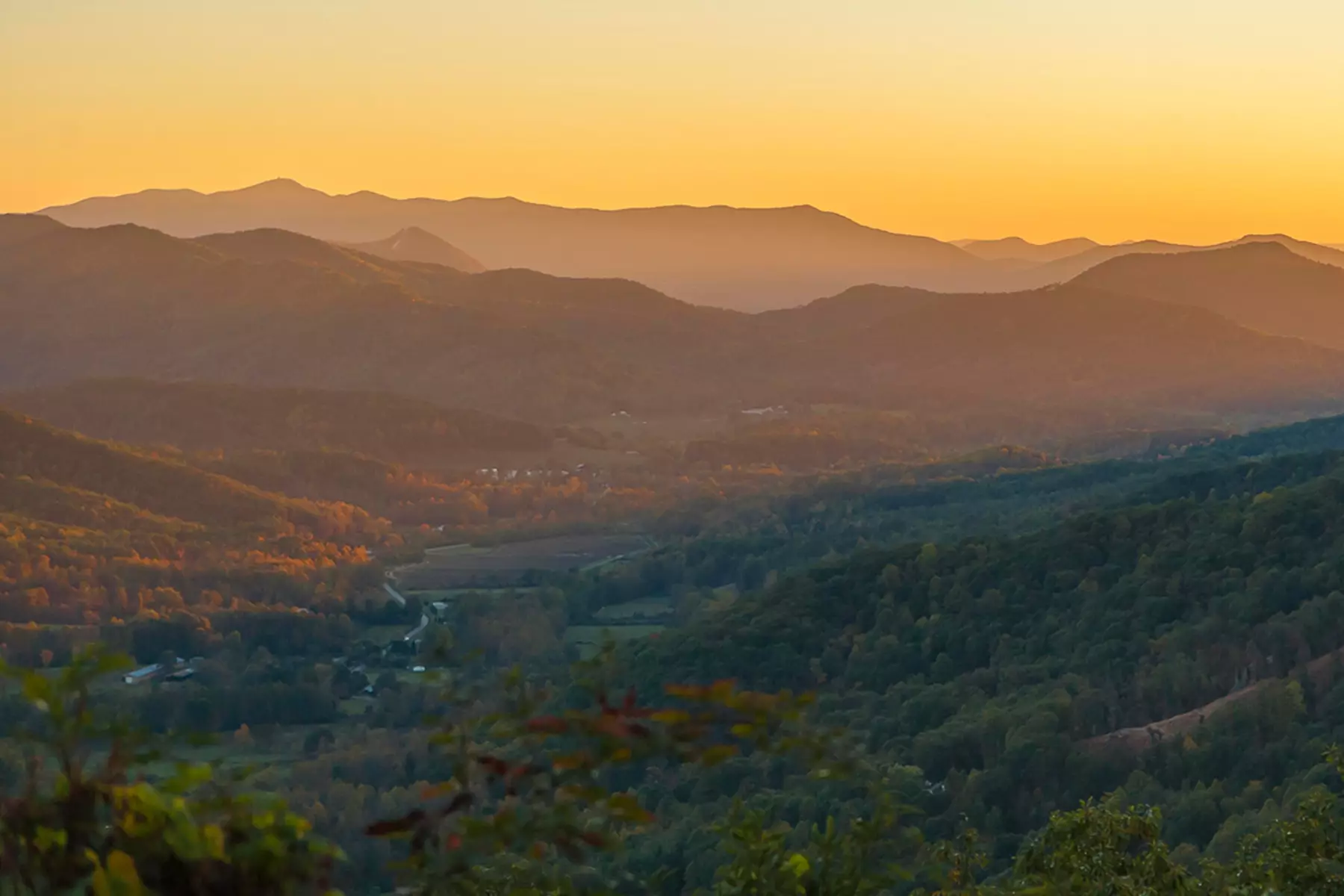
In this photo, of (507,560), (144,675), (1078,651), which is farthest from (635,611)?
(1078,651)

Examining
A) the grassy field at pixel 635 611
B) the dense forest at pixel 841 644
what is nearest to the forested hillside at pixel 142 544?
the dense forest at pixel 841 644

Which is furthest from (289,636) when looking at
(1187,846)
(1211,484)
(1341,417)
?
(1341,417)

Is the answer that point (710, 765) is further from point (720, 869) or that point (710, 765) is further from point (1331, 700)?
point (1331, 700)

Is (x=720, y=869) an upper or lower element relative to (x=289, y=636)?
upper

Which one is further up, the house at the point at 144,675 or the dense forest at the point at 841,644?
the dense forest at the point at 841,644

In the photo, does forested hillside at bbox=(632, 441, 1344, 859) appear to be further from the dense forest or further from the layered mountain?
the layered mountain

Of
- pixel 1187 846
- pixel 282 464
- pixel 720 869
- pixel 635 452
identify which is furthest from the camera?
pixel 635 452

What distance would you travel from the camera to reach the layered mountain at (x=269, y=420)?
15525cm

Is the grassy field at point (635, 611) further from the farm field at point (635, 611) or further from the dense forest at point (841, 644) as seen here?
the dense forest at point (841, 644)

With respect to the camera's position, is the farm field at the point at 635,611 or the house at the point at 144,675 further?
the farm field at the point at 635,611

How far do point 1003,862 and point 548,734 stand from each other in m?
27.4

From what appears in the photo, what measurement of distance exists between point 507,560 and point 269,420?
61512 millimetres

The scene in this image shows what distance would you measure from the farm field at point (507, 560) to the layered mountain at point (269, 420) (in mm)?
42645

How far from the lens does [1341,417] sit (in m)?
119
